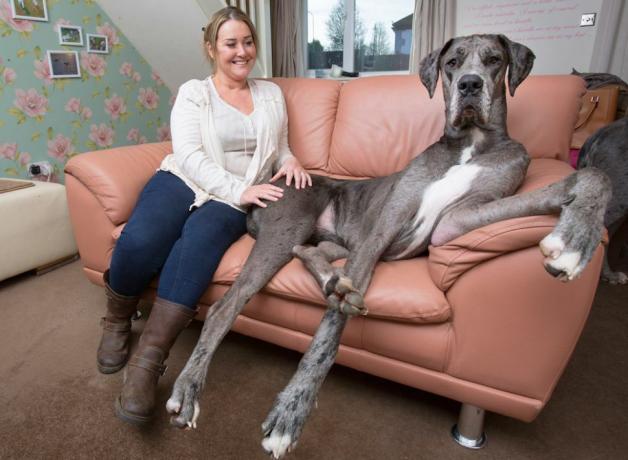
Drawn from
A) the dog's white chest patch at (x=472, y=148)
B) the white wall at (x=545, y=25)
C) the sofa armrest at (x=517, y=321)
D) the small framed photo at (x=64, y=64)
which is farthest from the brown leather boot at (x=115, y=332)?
the white wall at (x=545, y=25)

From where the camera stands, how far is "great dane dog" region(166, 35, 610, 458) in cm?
112

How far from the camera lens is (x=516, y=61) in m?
1.38

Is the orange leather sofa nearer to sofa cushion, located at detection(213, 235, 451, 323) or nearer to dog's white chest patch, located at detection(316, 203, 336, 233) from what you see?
sofa cushion, located at detection(213, 235, 451, 323)

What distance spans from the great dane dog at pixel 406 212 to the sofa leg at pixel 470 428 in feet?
1.54

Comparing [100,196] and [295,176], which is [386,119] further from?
[100,196]

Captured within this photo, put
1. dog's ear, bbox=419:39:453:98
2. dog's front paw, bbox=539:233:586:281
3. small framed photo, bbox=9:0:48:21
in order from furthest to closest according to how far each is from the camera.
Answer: small framed photo, bbox=9:0:48:21 < dog's ear, bbox=419:39:453:98 < dog's front paw, bbox=539:233:586:281

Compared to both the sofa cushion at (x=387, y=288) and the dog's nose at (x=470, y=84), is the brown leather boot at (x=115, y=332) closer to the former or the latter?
the sofa cushion at (x=387, y=288)

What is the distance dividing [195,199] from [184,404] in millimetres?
827

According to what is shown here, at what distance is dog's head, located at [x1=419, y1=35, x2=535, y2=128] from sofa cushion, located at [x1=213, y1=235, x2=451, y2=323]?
51 cm

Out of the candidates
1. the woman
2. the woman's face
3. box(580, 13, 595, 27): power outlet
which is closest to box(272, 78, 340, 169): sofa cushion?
the woman

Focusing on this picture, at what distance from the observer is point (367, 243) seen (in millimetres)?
1384

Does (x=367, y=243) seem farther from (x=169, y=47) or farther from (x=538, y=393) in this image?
(x=169, y=47)

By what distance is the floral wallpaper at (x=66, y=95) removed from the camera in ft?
8.40

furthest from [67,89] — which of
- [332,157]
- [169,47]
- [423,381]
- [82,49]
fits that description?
[423,381]
